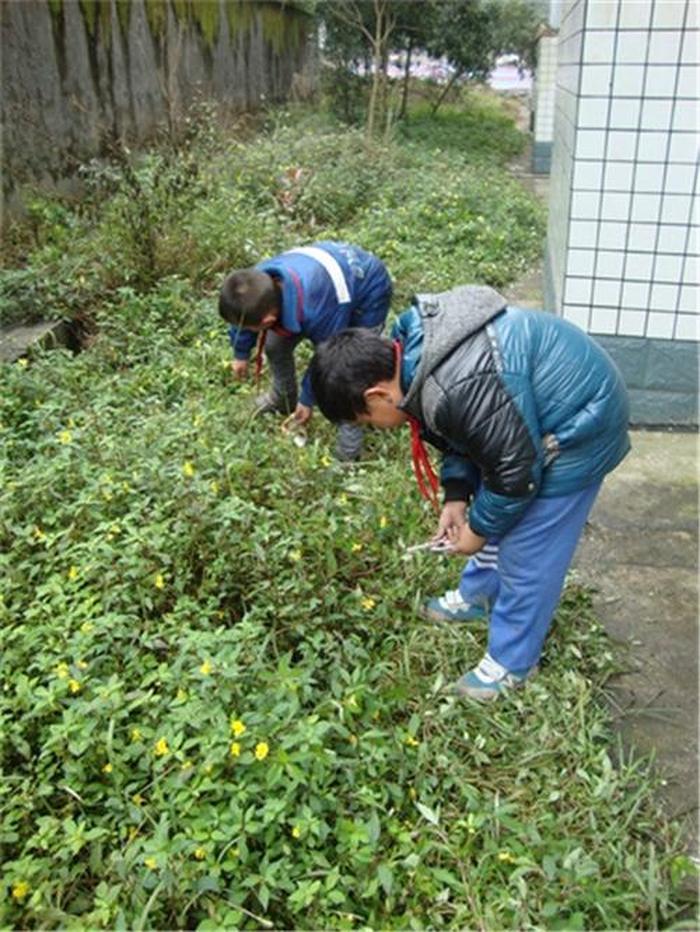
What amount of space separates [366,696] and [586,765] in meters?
0.58

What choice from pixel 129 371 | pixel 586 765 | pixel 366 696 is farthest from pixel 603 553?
pixel 129 371

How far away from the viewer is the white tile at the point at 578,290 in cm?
405

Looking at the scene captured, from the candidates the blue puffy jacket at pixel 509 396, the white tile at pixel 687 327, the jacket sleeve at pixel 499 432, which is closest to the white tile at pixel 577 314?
the white tile at pixel 687 327

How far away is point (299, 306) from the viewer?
11.3ft

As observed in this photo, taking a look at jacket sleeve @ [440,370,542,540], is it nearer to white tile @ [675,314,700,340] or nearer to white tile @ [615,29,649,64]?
white tile @ [675,314,700,340]

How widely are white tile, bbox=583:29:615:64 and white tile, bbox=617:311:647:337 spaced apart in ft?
3.62

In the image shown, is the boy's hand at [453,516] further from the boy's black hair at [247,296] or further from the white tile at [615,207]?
the white tile at [615,207]

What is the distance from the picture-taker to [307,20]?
1523 cm

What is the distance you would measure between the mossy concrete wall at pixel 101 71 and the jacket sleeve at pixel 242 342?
2.71 metres

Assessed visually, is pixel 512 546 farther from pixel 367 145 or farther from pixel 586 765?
pixel 367 145

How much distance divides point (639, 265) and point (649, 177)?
39 centimetres

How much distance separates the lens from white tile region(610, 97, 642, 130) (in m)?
3.72

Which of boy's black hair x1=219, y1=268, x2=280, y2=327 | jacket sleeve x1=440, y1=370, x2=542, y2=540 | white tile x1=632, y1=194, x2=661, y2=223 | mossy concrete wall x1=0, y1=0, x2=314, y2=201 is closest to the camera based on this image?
jacket sleeve x1=440, y1=370, x2=542, y2=540

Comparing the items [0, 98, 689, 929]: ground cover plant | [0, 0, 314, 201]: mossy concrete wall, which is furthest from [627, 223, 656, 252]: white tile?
[0, 0, 314, 201]: mossy concrete wall
